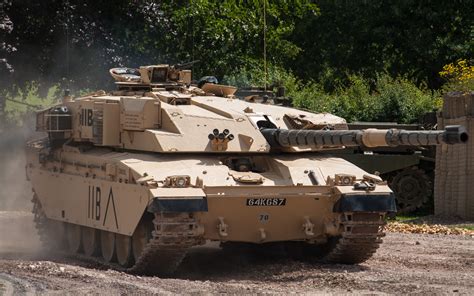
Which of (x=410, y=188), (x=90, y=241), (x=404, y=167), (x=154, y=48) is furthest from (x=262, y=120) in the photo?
(x=154, y=48)

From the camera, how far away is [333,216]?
54.5ft

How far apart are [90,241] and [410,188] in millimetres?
10493

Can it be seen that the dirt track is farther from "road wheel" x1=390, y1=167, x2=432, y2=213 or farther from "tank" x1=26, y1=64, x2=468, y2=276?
"road wheel" x1=390, y1=167, x2=432, y2=213

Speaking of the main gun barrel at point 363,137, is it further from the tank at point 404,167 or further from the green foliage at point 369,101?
the green foliage at point 369,101

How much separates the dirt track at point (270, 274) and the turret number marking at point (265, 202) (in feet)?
2.94

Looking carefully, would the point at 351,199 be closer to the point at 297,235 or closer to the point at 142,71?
the point at 297,235

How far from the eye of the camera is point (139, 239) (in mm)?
16797

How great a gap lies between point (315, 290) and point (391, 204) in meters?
2.58

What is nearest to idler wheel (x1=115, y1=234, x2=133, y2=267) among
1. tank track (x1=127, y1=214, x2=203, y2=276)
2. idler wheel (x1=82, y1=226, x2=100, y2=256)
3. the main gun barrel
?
tank track (x1=127, y1=214, x2=203, y2=276)

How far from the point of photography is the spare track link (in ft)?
53.9

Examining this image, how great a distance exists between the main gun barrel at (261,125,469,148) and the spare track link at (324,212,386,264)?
40.8 inches

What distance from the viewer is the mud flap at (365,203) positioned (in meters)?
16.2

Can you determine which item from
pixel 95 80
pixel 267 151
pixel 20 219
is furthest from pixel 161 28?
pixel 267 151

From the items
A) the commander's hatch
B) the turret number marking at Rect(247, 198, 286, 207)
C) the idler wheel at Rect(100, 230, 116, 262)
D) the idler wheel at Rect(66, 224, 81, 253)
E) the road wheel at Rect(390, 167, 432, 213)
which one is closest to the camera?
the turret number marking at Rect(247, 198, 286, 207)
